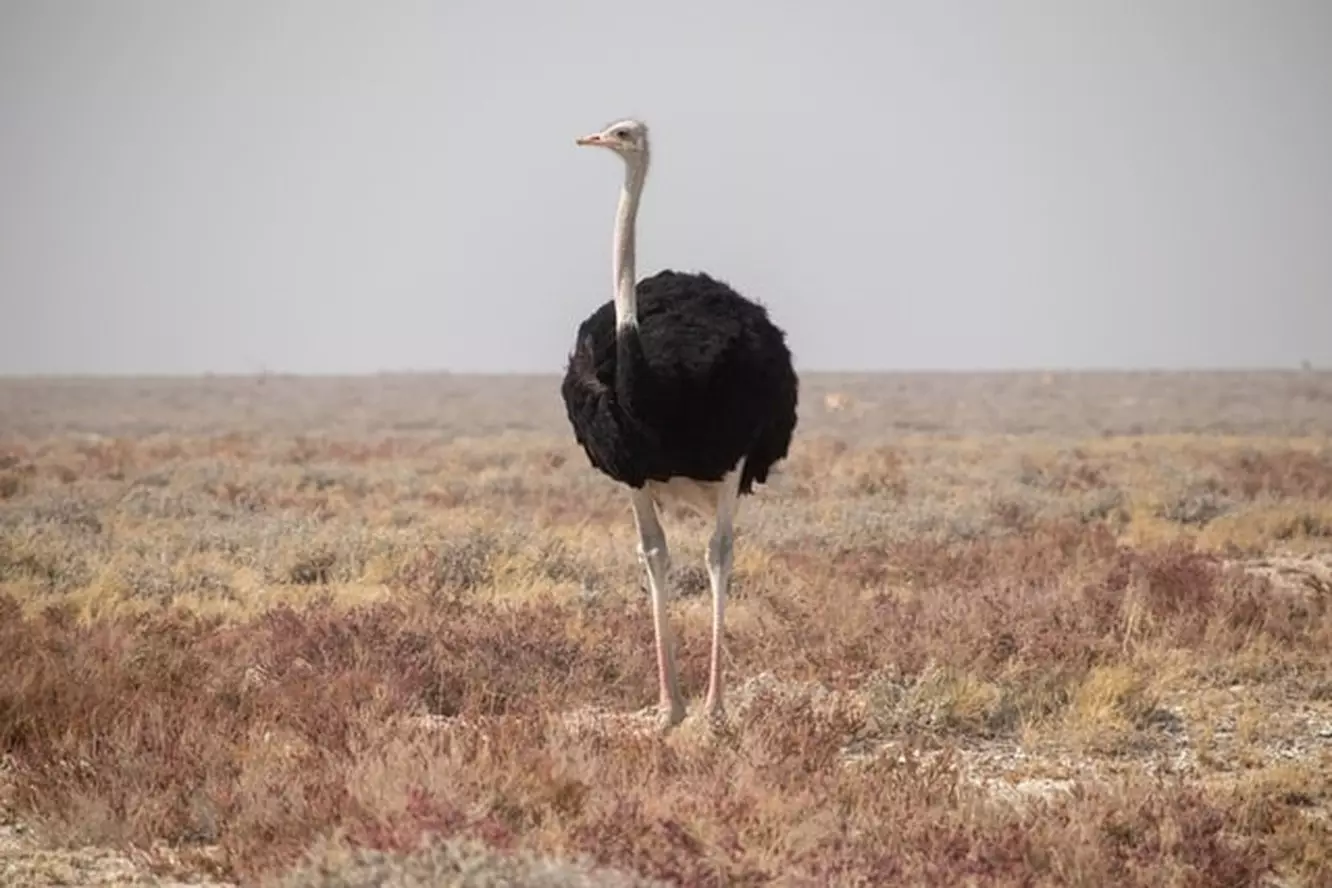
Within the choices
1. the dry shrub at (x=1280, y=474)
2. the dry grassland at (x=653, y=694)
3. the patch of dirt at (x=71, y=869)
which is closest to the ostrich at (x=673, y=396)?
the dry grassland at (x=653, y=694)

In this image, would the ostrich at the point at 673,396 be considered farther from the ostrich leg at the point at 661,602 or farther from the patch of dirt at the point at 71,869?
the patch of dirt at the point at 71,869

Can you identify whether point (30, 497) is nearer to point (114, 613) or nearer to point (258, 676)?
point (114, 613)

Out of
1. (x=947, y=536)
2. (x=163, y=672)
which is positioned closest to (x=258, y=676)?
(x=163, y=672)

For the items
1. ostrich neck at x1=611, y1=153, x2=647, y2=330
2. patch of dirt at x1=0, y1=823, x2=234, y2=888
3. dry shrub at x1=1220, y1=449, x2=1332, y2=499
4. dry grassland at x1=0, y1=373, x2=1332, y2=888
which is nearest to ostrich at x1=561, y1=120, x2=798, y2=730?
ostrich neck at x1=611, y1=153, x2=647, y2=330

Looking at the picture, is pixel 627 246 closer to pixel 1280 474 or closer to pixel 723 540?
→ pixel 723 540

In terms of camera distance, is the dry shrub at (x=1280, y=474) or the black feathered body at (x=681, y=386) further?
the dry shrub at (x=1280, y=474)

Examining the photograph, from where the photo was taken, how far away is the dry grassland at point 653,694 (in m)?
5.99

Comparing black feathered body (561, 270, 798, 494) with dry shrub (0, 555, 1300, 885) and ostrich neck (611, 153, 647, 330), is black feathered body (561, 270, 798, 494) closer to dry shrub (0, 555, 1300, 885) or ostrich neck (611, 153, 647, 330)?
ostrich neck (611, 153, 647, 330)

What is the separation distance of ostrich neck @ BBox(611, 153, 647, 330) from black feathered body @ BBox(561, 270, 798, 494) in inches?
4.2

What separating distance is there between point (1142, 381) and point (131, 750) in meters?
81.5

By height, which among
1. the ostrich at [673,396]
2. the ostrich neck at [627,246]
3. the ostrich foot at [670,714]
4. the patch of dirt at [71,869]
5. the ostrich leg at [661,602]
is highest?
the ostrich neck at [627,246]

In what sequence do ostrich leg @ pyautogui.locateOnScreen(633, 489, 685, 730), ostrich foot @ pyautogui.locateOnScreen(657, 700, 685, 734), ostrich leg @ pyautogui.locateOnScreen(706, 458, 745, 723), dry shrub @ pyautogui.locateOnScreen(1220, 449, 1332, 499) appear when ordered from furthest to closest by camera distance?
dry shrub @ pyautogui.locateOnScreen(1220, 449, 1332, 499) → ostrich leg @ pyautogui.locateOnScreen(706, 458, 745, 723) → ostrich leg @ pyautogui.locateOnScreen(633, 489, 685, 730) → ostrich foot @ pyautogui.locateOnScreen(657, 700, 685, 734)

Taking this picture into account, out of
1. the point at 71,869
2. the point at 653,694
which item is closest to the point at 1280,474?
the point at 653,694

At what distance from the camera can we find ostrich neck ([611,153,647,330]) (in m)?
8.19
